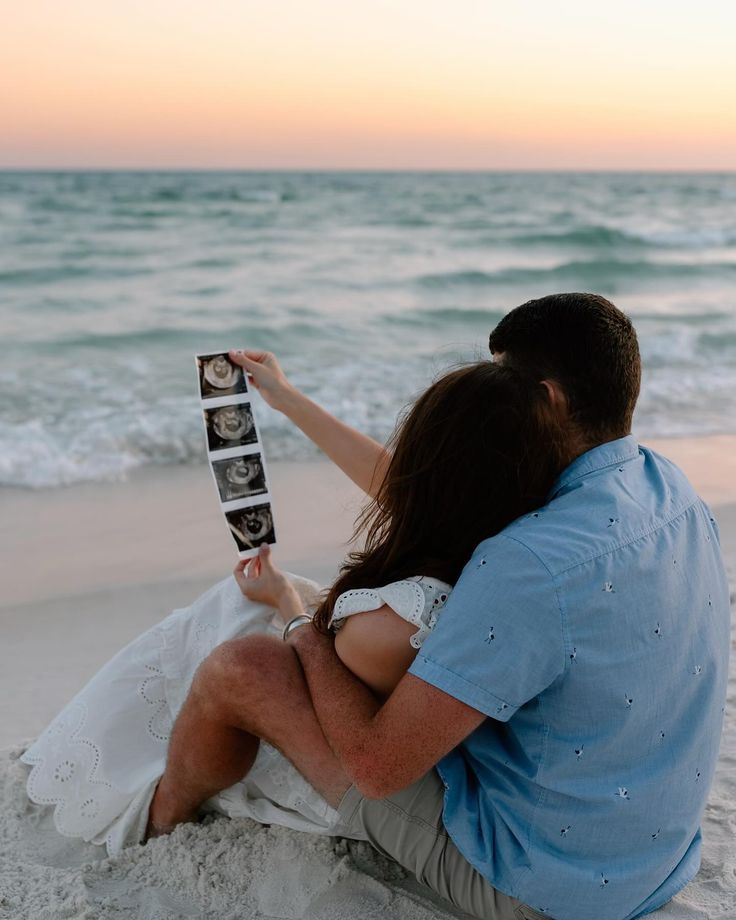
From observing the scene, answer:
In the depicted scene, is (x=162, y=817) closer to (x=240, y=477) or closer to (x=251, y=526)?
(x=251, y=526)

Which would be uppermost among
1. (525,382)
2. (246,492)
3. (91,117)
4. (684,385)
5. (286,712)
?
(91,117)

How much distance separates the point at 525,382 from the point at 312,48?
58.3 ft

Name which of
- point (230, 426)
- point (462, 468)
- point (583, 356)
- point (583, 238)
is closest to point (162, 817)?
point (230, 426)

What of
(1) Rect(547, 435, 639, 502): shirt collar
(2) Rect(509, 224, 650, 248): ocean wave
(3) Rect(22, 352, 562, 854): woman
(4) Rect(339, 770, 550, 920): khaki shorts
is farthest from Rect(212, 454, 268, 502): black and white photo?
(2) Rect(509, 224, 650, 248): ocean wave

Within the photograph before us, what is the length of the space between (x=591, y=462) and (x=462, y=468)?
0.22 m

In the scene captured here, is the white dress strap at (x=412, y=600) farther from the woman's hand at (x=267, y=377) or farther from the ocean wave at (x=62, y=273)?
the ocean wave at (x=62, y=273)

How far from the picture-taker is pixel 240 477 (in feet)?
7.98

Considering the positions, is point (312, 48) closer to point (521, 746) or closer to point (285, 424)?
point (285, 424)

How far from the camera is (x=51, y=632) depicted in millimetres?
3559

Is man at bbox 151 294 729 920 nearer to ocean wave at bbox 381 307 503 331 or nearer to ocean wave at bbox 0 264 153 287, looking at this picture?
ocean wave at bbox 381 307 503 331

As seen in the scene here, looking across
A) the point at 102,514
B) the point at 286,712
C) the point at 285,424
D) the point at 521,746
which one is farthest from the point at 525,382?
the point at 285,424

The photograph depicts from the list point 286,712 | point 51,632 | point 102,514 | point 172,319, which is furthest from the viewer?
point 172,319

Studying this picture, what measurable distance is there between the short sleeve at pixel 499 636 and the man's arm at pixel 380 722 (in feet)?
0.12

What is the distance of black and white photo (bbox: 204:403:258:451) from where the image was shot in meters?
2.42
